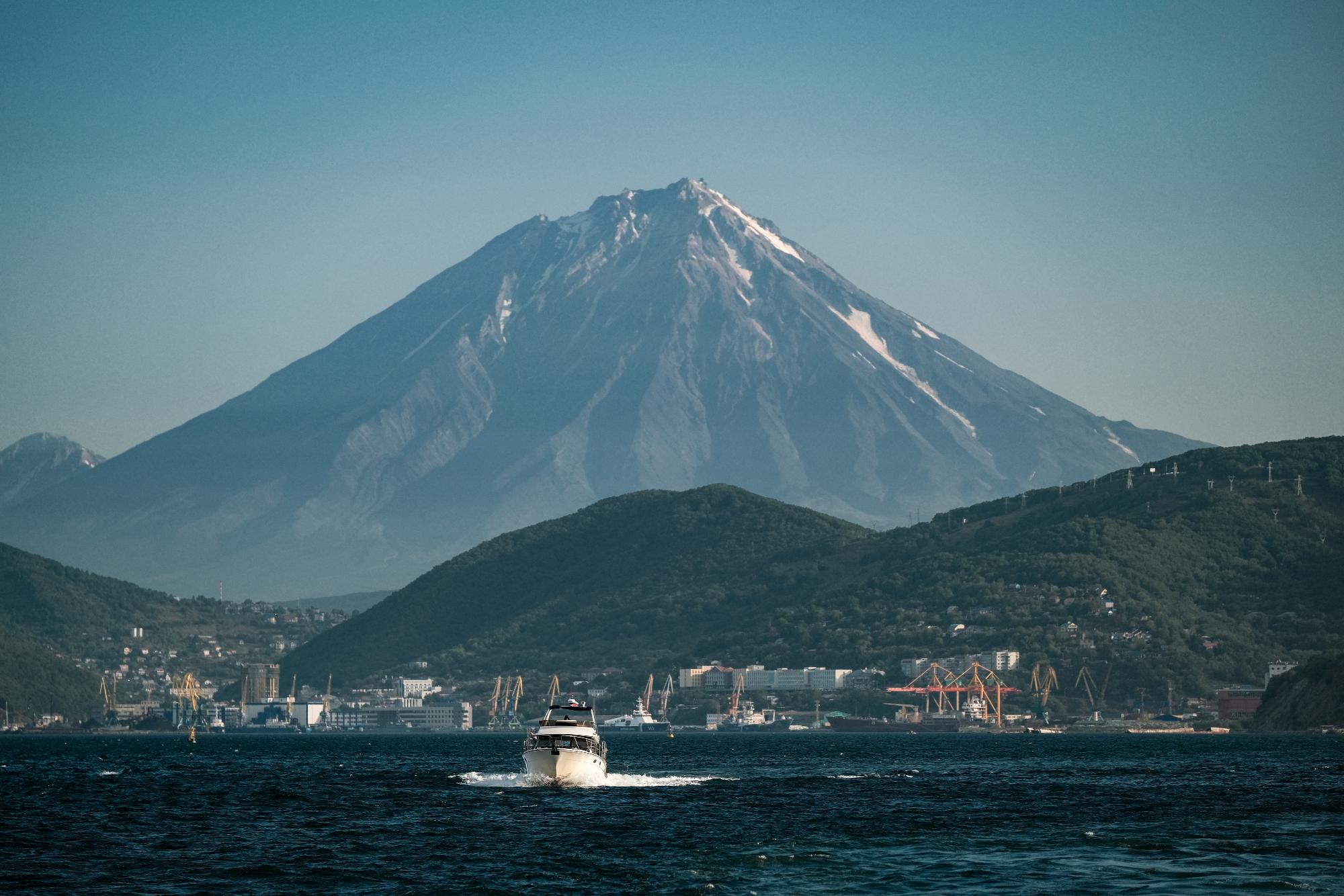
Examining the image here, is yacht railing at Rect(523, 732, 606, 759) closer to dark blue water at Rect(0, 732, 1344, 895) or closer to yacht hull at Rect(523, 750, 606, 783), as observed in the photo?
yacht hull at Rect(523, 750, 606, 783)

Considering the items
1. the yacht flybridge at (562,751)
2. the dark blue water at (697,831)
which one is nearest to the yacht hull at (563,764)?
the yacht flybridge at (562,751)

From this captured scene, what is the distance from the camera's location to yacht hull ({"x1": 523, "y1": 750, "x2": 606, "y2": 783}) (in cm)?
10612

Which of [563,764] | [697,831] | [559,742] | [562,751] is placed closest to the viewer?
[697,831]

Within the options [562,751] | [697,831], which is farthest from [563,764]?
[697,831]

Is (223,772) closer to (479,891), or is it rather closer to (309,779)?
(309,779)

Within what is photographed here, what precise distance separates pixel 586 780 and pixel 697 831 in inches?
995

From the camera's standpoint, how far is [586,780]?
356ft

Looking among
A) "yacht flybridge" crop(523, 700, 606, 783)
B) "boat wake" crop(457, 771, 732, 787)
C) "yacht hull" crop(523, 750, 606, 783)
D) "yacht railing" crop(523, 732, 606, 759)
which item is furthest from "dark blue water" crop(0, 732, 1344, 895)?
"yacht railing" crop(523, 732, 606, 759)

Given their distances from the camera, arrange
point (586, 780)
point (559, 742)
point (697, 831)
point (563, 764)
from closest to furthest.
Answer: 1. point (697, 831)
2. point (559, 742)
3. point (563, 764)
4. point (586, 780)

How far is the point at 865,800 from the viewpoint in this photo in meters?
102

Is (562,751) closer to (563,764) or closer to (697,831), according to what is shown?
(563,764)

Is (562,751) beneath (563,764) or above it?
above

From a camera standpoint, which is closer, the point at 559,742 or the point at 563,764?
the point at 559,742

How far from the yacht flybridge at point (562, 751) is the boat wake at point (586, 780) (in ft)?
1.66
